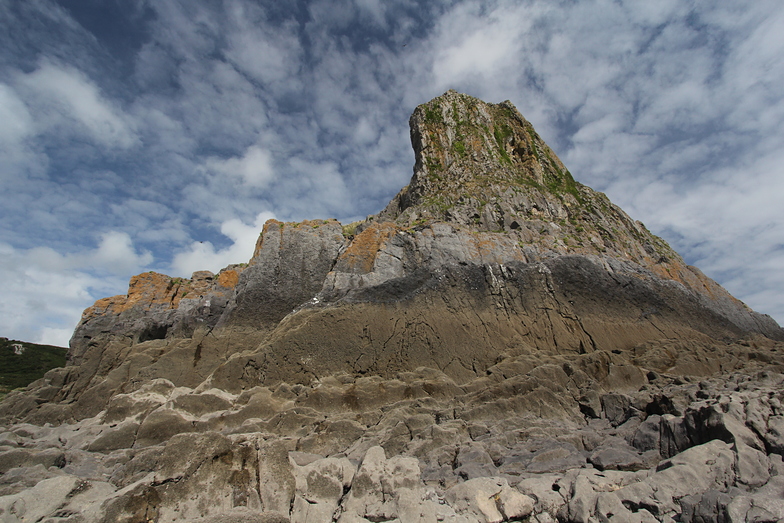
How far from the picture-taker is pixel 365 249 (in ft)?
63.2

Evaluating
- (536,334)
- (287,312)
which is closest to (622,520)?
(536,334)

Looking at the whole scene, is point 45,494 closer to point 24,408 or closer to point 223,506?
point 223,506

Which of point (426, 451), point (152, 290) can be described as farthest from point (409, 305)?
point (152, 290)

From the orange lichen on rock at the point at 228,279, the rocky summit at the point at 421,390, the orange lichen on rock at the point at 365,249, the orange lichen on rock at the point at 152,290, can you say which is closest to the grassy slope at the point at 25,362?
the orange lichen on rock at the point at 152,290

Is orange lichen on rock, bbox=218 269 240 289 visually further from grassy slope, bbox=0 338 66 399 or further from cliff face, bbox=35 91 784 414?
grassy slope, bbox=0 338 66 399

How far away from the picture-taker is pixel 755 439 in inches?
314

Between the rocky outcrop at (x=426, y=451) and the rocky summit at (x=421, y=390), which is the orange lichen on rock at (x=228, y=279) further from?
the rocky outcrop at (x=426, y=451)

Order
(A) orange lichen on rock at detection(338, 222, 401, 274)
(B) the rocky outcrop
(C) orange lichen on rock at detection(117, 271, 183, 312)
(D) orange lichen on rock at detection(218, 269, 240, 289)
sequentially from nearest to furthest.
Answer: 1. (B) the rocky outcrop
2. (A) orange lichen on rock at detection(338, 222, 401, 274)
3. (D) orange lichen on rock at detection(218, 269, 240, 289)
4. (C) orange lichen on rock at detection(117, 271, 183, 312)

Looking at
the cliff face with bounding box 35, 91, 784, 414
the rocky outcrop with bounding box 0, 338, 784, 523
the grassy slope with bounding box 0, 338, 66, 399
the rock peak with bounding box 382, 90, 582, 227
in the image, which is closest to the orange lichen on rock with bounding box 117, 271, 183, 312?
the cliff face with bounding box 35, 91, 784, 414

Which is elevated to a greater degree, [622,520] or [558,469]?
[558,469]

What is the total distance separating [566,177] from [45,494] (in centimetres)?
3948

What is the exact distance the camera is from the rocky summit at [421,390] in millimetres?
7055

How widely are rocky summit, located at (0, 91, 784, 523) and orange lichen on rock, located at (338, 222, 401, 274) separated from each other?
12 cm

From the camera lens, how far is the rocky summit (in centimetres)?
705
